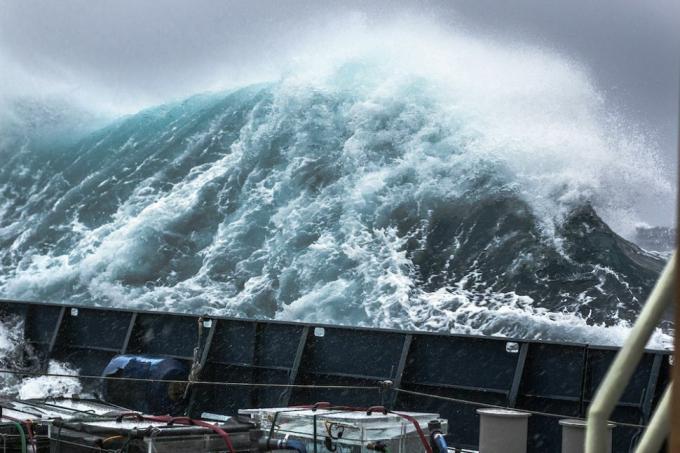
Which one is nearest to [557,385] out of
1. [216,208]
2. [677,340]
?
[677,340]

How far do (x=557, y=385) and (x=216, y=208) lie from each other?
15.3 metres

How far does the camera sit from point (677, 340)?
82 centimetres

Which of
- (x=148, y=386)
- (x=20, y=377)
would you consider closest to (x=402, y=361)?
(x=148, y=386)

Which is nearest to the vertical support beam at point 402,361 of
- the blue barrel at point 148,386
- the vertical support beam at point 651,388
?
the vertical support beam at point 651,388

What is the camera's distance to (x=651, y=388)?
25.3ft

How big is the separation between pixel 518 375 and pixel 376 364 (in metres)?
1.59

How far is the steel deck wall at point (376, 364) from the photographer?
8.09 metres

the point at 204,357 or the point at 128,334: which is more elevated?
the point at 128,334

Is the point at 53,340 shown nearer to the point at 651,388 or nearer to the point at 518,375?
the point at 518,375

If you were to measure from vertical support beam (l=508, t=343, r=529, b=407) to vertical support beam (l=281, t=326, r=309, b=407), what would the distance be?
2.27 m

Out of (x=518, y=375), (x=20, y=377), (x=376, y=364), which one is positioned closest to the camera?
(x=518, y=375)

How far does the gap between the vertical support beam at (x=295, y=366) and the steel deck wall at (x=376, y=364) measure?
1 cm

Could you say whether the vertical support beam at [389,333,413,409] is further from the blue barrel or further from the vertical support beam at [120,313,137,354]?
the vertical support beam at [120,313,137,354]

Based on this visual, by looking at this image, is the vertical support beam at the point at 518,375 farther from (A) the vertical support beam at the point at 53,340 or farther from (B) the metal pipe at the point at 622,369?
(B) the metal pipe at the point at 622,369
